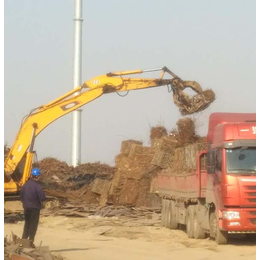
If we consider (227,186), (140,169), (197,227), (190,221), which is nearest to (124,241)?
(197,227)

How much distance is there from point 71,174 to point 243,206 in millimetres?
21705

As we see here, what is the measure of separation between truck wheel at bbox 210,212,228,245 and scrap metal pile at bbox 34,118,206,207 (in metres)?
6.20

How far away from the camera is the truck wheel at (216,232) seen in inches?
800

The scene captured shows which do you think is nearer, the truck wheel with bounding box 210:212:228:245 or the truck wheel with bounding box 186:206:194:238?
the truck wheel with bounding box 210:212:228:245

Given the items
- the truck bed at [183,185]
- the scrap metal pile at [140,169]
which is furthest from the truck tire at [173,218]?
the scrap metal pile at [140,169]

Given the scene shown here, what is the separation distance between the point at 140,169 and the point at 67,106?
5.31m

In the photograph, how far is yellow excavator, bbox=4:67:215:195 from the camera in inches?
1107

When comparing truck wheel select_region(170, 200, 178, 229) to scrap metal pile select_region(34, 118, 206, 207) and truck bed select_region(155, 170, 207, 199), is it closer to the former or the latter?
truck bed select_region(155, 170, 207, 199)

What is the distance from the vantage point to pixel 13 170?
2873 centimetres

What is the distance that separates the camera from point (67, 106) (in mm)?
29688

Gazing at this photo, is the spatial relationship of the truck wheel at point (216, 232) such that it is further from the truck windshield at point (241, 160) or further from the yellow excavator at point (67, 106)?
the yellow excavator at point (67, 106)

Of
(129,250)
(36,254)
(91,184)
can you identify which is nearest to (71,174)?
(91,184)

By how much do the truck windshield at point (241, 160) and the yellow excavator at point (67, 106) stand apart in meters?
7.69

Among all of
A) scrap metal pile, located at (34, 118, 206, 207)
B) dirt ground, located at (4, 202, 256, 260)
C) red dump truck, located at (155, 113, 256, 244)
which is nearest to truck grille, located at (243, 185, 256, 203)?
red dump truck, located at (155, 113, 256, 244)
